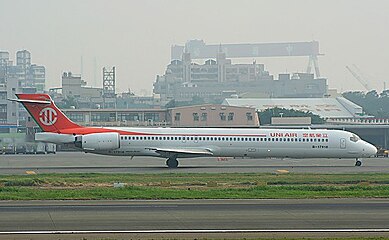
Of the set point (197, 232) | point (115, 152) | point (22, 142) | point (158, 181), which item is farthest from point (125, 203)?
point (22, 142)

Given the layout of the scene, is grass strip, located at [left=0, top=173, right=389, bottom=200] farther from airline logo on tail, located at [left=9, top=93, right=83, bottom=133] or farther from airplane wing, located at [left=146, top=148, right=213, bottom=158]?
airline logo on tail, located at [left=9, top=93, right=83, bottom=133]

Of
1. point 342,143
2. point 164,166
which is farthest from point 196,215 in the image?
point 342,143

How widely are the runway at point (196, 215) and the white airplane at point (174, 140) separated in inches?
993

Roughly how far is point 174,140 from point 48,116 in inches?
379

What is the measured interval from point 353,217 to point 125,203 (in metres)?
9.84

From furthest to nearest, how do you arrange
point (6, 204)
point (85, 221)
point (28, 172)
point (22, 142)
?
1. point (22, 142)
2. point (28, 172)
3. point (6, 204)
4. point (85, 221)

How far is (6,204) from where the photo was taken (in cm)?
3378

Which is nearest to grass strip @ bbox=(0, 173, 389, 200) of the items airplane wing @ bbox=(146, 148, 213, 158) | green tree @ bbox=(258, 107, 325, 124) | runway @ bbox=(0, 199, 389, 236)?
runway @ bbox=(0, 199, 389, 236)

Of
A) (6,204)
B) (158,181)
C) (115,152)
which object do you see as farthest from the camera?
(115,152)

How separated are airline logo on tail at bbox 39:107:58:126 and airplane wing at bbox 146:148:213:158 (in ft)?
25.2

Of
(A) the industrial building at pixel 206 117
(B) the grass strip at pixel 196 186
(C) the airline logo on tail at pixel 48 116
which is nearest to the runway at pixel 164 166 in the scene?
(C) the airline logo on tail at pixel 48 116

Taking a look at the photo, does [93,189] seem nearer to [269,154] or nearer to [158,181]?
[158,181]

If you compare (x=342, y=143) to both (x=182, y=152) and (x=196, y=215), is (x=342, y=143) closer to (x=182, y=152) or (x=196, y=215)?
(x=182, y=152)

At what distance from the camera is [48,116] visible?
200ft
